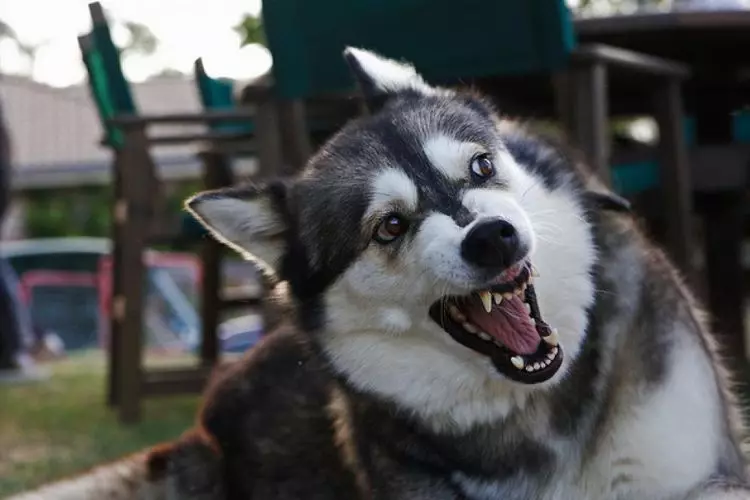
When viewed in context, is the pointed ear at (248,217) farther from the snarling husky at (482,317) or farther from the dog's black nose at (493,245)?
the dog's black nose at (493,245)

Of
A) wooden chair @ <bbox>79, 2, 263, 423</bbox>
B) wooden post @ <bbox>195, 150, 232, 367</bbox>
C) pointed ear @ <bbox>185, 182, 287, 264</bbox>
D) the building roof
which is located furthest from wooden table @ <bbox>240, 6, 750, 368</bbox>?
the building roof

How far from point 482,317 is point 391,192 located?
0.33m

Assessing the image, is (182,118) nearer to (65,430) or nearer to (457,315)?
(65,430)

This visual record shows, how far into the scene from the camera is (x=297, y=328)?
2314 mm

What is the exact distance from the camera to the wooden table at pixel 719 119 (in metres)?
3.68

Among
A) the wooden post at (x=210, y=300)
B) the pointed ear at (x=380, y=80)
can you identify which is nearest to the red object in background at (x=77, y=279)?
the wooden post at (x=210, y=300)

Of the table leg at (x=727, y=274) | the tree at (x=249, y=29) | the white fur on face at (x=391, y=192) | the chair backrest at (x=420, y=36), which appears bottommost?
the table leg at (x=727, y=274)

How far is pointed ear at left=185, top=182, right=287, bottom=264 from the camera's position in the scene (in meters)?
2.27

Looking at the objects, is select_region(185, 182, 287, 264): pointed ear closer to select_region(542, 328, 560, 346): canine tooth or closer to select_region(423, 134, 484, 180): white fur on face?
select_region(423, 134, 484, 180): white fur on face

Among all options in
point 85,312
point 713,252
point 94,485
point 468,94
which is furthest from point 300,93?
point 85,312

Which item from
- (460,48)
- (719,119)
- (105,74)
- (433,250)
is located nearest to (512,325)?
(433,250)

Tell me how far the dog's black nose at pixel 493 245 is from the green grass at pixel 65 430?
1797 millimetres

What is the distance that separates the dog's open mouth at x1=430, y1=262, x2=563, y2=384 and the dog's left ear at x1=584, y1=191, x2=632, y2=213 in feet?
1.06

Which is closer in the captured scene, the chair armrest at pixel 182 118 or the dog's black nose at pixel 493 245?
the dog's black nose at pixel 493 245
